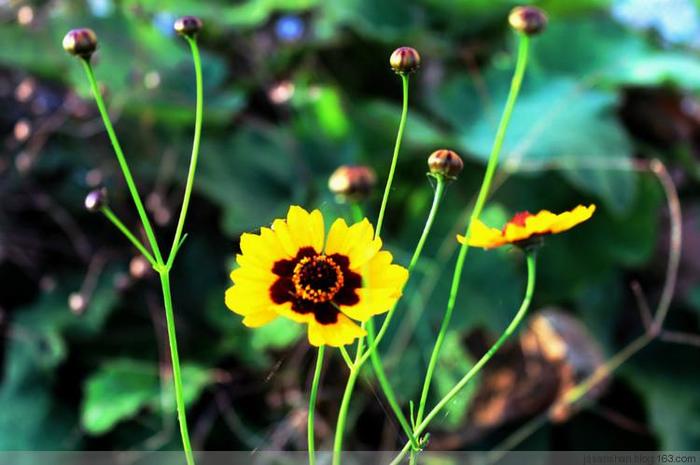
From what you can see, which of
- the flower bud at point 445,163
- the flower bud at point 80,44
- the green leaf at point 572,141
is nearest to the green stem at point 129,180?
the flower bud at point 80,44

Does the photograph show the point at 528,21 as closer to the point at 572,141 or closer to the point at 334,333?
the point at 334,333

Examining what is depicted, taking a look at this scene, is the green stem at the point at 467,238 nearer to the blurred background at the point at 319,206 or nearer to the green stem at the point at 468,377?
the green stem at the point at 468,377

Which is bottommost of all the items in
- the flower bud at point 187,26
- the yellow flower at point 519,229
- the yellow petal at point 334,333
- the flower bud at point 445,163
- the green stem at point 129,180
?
the yellow flower at point 519,229

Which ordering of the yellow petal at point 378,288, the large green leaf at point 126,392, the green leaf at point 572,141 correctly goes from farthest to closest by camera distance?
the green leaf at point 572,141
the large green leaf at point 126,392
the yellow petal at point 378,288

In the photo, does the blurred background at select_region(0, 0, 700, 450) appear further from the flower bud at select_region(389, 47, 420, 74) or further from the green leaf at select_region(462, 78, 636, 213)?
the flower bud at select_region(389, 47, 420, 74)

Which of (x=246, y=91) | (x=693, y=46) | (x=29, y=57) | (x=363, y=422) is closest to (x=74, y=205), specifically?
(x=29, y=57)

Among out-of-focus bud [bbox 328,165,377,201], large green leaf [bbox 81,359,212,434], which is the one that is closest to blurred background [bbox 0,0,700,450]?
large green leaf [bbox 81,359,212,434]

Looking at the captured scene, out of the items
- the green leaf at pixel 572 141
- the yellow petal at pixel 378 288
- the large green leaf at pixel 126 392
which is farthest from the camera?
the green leaf at pixel 572 141

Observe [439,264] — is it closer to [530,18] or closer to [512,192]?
[512,192]
